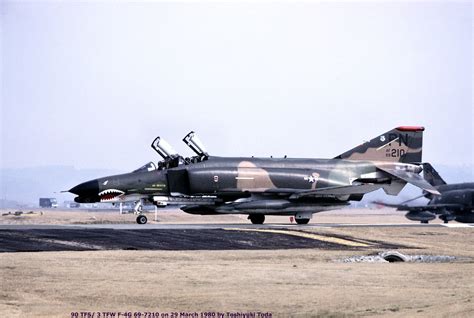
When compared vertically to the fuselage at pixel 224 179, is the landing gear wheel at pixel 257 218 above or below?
below

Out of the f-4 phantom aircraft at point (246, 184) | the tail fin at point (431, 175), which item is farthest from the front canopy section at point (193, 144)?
the tail fin at point (431, 175)

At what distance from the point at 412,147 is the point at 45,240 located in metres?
23.5

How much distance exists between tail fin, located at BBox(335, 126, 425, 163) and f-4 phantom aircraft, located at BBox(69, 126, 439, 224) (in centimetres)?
74

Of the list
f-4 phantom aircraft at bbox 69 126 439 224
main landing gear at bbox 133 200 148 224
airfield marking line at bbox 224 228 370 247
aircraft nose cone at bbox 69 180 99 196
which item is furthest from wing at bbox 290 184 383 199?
aircraft nose cone at bbox 69 180 99 196

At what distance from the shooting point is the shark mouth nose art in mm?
40812

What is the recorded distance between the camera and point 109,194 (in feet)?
134

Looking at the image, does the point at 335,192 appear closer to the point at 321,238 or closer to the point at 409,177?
the point at 409,177

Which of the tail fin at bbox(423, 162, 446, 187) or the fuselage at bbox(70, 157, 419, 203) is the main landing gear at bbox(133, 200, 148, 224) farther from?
the tail fin at bbox(423, 162, 446, 187)

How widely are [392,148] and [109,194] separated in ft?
48.2

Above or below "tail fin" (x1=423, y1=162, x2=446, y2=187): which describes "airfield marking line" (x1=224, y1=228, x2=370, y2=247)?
below

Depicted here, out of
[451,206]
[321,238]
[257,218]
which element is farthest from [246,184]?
[451,206]

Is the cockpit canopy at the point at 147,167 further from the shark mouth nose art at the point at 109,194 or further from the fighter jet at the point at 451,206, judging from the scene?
the fighter jet at the point at 451,206

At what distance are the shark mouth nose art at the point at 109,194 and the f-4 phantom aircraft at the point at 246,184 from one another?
0.02 m

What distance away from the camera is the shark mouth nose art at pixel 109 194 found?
1607 inches
